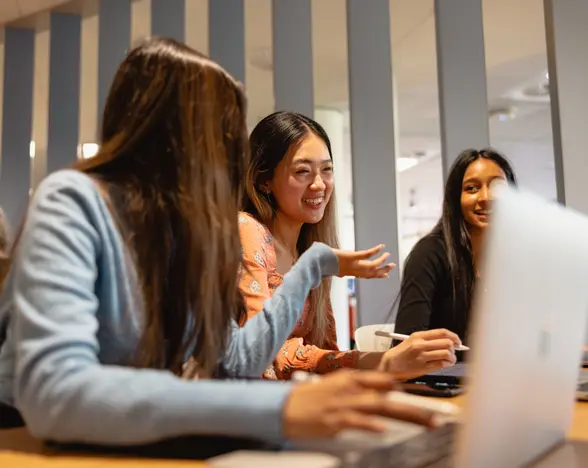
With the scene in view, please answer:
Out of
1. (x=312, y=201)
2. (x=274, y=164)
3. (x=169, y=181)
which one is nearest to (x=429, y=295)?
(x=312, y=201)

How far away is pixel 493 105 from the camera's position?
4.82m

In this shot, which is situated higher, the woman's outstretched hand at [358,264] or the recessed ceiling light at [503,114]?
the recessed ceiling light at [503,114]

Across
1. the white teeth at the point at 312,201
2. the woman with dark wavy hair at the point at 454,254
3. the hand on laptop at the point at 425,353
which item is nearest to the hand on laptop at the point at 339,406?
the hand on laptop at the point at 425,353

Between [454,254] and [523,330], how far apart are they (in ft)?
4.86

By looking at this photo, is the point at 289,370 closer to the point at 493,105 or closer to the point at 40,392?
the point at 40,392

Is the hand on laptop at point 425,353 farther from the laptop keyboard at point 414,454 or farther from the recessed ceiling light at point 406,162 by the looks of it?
the recessed ceiling light at point 406,162

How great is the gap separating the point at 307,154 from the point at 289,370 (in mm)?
600

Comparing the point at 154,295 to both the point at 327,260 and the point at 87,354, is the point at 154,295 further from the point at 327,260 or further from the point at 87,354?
the point at 327,260

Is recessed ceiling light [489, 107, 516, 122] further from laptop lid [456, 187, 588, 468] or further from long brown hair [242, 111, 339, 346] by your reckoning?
laptop lid [456, 187, 588, 468]

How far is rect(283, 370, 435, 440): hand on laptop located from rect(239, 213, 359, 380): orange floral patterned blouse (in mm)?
708

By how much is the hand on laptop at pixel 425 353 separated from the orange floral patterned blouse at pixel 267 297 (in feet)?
0.89

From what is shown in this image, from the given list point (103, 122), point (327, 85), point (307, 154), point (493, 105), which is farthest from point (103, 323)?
point (493, 105)

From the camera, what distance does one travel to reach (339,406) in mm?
485

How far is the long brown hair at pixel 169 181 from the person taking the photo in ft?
2.40
